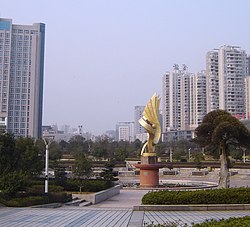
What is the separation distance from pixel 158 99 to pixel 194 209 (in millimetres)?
13172

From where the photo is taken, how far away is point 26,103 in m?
68.9

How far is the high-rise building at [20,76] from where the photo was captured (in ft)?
221

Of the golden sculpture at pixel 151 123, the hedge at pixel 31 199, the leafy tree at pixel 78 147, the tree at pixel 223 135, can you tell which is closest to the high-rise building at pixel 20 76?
the leafy tree at pixel 78 147

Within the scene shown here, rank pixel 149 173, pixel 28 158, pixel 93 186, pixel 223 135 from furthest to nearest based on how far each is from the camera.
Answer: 1. pixel 149 173
2. pixel 28 158
3. pixel 93 186
4. pixel 223 135

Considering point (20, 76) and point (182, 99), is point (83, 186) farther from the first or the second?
point (182, 99)

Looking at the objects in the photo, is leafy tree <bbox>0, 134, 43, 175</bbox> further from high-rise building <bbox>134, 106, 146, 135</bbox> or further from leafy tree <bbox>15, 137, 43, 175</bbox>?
high-rise building <bbox>134, 106, 146, 135</bbox>

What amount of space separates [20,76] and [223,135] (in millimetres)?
56530

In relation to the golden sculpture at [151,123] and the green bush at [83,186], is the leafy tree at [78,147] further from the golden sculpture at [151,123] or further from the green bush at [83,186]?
the green bush at [83,186]

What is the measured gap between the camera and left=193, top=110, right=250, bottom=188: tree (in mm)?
17328

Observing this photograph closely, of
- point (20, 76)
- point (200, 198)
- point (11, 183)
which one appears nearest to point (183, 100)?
point (20, 76)

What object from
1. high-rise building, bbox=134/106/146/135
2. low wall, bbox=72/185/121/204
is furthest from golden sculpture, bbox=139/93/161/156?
high-rise building, bbox=134/106/146/135

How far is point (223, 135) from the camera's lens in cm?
1762

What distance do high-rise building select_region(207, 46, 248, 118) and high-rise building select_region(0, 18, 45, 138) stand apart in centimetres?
3553

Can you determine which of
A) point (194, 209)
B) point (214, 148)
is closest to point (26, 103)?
point (214, 148)
